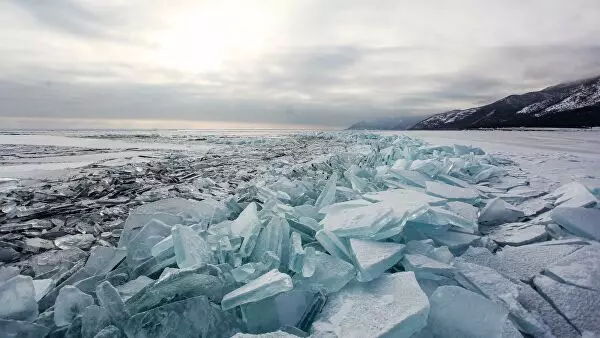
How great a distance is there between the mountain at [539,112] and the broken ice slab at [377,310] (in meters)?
71.7

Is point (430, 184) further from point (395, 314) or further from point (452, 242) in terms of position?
point (395, 314)

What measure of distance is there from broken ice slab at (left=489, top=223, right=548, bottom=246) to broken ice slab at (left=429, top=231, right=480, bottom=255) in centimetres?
22

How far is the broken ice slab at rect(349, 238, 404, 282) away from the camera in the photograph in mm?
1517

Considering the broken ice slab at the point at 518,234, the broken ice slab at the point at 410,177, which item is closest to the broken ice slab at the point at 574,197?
the broken ice slab at the point at 518,234

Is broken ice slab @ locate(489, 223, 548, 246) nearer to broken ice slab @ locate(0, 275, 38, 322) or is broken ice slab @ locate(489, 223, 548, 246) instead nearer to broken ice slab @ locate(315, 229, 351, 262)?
broken ice slab @ locate(315, 229, 351, 262)

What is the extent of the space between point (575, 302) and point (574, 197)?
5.80 ft

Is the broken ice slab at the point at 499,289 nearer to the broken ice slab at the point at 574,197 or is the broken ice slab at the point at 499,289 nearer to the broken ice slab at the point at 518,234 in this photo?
the broken ice slab at the point at 518,234

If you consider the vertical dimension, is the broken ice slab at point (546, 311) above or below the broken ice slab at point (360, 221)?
below

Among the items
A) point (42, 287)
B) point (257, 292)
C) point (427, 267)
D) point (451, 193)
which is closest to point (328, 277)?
point (257, 292)

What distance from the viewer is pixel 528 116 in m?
93.6

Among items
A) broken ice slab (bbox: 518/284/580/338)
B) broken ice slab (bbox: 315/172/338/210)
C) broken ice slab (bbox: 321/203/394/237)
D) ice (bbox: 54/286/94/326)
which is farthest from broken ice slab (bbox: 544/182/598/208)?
ice (bbox: 54/286/94/326)

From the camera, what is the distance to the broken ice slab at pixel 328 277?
1528mm

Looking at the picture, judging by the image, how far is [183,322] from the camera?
1.28m

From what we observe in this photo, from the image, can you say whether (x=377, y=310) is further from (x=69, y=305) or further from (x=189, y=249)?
(x=69, y=305)
